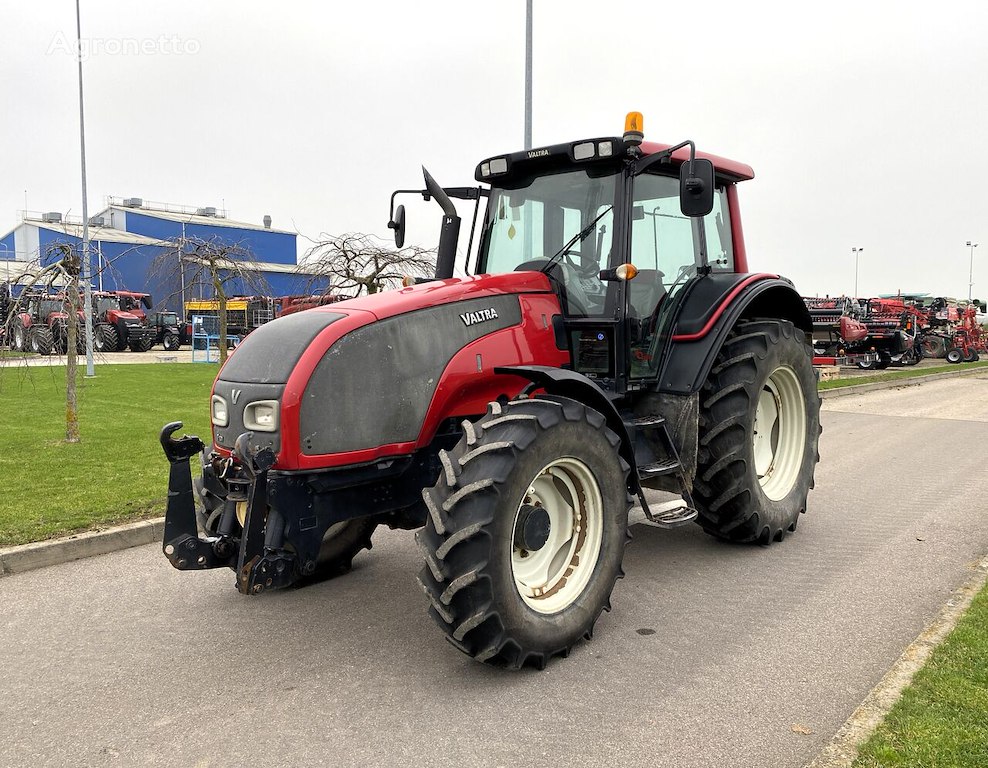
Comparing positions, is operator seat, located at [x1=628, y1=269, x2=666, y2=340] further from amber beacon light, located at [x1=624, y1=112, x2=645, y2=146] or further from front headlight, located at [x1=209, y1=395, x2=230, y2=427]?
front headlight, located at [x1=209, y1=395, x2=230, y2=427]

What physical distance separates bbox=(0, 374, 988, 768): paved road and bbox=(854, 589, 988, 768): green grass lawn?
224mm

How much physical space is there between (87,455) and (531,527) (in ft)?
21.2

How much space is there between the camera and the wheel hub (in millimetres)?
3730

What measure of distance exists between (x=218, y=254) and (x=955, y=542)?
56.5 feet

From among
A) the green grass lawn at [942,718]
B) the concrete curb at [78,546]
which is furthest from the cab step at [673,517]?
the concrete curb at [78,546]

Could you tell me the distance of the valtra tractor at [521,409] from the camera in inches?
139

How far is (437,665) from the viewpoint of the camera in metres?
3.71

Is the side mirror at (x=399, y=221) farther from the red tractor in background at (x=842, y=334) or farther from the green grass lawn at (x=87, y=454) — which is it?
the red tractor in background at (x=842, y=334)

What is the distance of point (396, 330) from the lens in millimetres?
3908

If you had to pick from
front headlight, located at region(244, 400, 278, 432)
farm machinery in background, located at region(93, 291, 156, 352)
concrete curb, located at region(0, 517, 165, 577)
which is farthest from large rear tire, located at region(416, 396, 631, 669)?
farm machinery in background, located at region(93, 291, 156, 352)

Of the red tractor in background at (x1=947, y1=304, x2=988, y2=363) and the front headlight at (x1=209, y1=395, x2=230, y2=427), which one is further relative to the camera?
the red tractor in background at (x1=947, y1=304, x2=988, y2=363)

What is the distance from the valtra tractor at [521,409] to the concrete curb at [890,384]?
1091 cm

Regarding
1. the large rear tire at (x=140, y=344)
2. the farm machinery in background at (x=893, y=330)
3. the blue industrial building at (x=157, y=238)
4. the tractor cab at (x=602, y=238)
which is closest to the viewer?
the tractor cab at (x=602, y=238)

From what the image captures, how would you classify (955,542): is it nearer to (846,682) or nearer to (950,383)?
(846,682)
